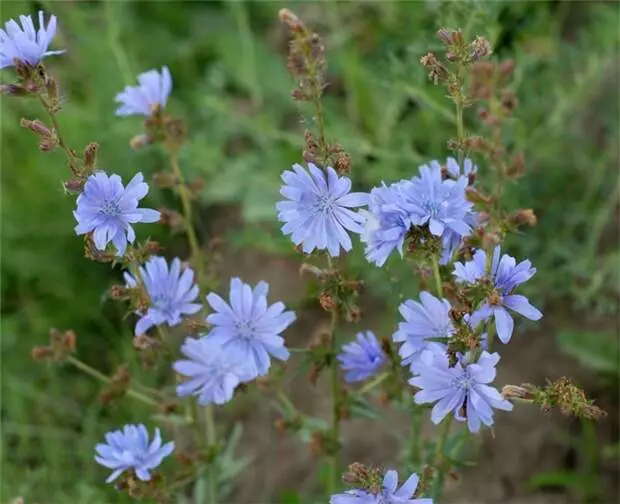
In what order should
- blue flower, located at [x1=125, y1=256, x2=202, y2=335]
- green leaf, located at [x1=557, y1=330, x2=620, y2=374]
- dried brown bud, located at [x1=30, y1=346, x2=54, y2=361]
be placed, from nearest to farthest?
blue flower, located at [x1=125, y1=256, x2=202, y2=335], dried brown bud, located at [x1=30, y1=346, x2=54, y2=361], green leaf, located at [x1=557, y1=330, x2=620, y2=374]

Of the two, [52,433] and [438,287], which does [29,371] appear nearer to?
[52,433]

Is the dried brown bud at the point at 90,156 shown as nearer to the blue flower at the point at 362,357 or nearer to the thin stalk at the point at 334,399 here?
the thin stalk at the point at 334,399

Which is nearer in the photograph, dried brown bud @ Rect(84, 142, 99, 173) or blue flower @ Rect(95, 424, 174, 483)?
dried brown bud @ Rect(84, 142, 99, 173)

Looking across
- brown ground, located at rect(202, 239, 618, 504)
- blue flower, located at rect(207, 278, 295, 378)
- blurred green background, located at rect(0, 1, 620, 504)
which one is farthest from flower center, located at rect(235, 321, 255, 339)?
brown ground, located at rect(202, 239, 618, 504)

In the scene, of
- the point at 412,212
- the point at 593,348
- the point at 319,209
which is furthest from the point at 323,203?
the point at 593,348

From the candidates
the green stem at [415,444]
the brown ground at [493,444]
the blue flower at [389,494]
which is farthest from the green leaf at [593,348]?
the blue flower at [389,494]

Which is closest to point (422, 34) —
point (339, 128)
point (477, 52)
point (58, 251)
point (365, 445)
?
point (339, 128)

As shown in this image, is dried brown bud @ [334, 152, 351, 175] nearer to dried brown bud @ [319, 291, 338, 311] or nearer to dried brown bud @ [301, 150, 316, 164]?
dried brown bud @ [301, 150, 316, 164]

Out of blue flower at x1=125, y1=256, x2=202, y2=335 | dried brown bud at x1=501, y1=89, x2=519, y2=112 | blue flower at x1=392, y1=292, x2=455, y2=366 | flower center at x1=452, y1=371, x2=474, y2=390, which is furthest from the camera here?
blue flower at x1=125, y1=256, x2=202, y2=335
